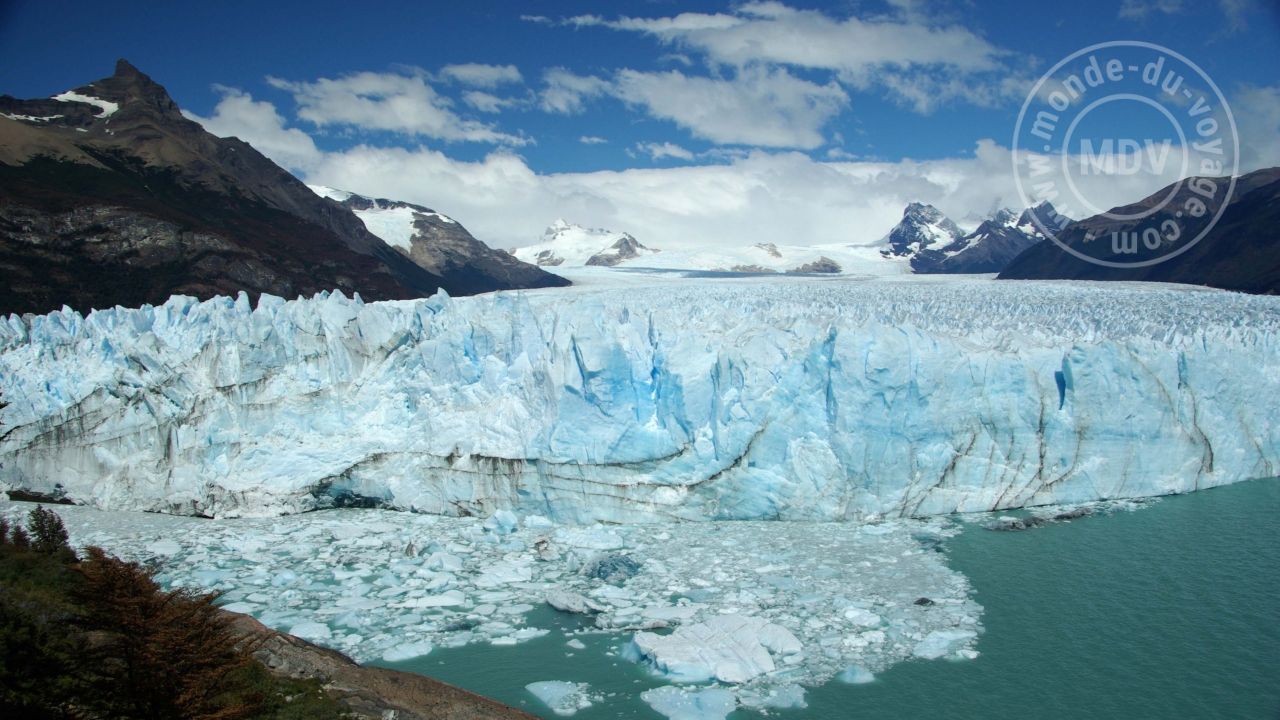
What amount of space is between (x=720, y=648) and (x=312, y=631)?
4.49 metres

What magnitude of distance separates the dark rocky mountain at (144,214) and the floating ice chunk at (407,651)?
94.3 ft

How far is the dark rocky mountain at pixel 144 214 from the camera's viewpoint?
Result: 32.3m

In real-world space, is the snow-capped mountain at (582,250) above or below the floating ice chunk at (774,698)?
above

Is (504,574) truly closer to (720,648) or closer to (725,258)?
(720,648)

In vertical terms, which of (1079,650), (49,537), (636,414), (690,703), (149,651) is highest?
(636,414)

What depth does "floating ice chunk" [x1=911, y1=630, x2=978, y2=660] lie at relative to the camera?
332 inches

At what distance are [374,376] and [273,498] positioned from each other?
2.57 m

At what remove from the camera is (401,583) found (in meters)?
10.5

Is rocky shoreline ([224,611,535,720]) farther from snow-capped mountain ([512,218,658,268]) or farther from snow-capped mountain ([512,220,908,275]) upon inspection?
snow-capped mountain ([512,218,658,268])

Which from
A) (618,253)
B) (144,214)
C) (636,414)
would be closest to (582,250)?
(618,253)

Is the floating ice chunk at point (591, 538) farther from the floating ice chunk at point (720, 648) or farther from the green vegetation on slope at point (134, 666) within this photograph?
the green vegetation on slope at point (134, 666)

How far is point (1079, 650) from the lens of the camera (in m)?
8.41

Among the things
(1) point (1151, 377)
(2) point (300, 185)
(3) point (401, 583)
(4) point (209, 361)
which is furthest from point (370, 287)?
(1) point (1151, 377)

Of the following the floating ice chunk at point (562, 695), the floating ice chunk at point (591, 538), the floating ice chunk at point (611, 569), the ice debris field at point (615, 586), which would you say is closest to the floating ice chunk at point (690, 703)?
the ice debris field at point (615, 586)
